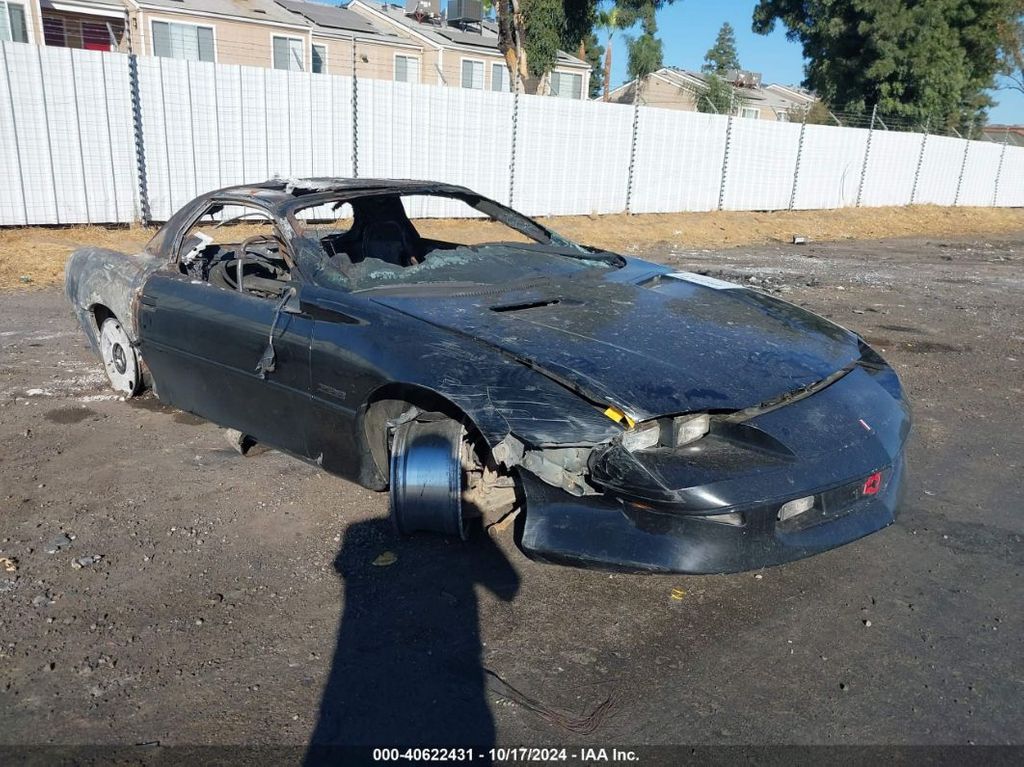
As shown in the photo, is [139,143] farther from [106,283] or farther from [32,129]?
[106,283]

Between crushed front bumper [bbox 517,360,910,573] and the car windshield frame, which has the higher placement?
the car windshield frame

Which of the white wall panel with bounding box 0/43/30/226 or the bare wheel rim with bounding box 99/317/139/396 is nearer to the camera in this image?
the bare wheel rim with bounding box 99/317/139/396

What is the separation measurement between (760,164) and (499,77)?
1536 centimetres

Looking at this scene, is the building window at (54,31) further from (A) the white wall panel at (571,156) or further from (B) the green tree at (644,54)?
(B) the green tree at (644,54)

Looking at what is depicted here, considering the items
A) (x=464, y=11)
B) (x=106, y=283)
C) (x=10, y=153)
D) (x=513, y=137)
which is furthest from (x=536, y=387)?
(x=464, y=11)

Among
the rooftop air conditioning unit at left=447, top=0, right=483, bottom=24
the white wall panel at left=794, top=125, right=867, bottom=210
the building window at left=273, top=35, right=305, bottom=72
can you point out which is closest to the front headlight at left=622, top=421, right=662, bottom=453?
the white wall panel at left=794, top=125, right=867, bottom=210

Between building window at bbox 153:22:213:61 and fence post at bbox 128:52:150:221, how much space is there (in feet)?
47.1

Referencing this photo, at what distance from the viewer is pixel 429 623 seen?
2896 millimetres

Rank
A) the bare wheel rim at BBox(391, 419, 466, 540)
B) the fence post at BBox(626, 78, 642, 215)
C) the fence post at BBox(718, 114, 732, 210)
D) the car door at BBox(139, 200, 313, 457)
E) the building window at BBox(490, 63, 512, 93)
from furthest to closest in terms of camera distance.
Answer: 1. the building window at BBox(490, 63, 512, 93)
2. the fence post at BBox(718, 114, 732, 210)
3. the fence post at BBox(626, 78, 642, 215)
4. the car door at BBox(139, 200, 313, 457)
5. the bare wheel rim at BBox(391, 419, 466, 540)

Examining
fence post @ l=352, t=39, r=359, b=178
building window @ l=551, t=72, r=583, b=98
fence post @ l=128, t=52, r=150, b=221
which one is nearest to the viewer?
fence post @ l=128, t=52, r=150, b=221

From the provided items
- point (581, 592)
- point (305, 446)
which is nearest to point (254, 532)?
point (305, 446)

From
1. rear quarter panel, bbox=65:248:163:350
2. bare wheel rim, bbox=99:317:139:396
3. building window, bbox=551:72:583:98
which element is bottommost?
bare wheel rim, bbox=99:317:139:396

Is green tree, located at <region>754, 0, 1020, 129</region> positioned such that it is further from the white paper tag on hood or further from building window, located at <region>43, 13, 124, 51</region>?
the white paper tag on hood

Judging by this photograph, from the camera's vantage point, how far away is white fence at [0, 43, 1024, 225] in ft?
36.3
